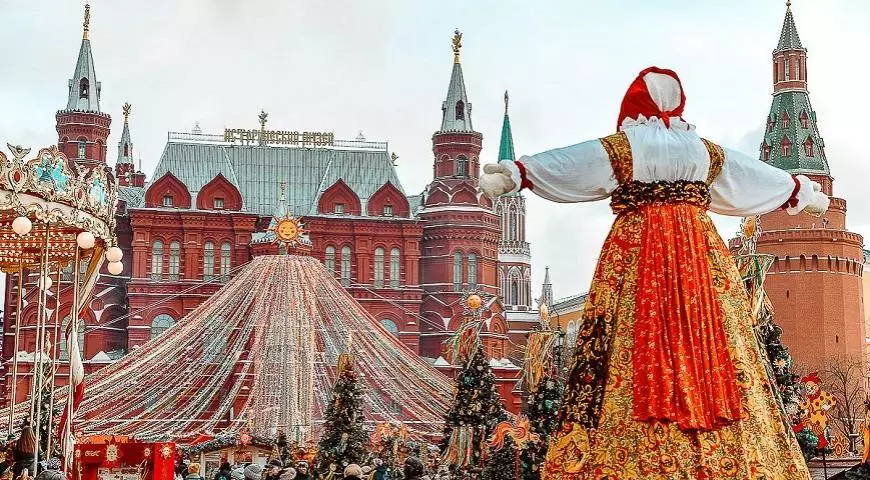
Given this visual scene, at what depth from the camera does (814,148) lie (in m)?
55.8

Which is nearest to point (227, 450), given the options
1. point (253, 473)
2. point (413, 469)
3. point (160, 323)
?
point (253, 473)

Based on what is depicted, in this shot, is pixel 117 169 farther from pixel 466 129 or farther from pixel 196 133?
pixel 466 129

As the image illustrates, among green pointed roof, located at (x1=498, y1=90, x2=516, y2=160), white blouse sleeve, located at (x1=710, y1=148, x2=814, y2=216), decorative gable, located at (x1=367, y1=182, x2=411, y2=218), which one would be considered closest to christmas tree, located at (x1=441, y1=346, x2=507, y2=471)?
white blouse sleeve, located at (x1=710, y1=148, x2=814, y2=216)

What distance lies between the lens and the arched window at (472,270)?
49.0m

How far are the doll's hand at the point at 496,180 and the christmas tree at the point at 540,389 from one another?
1093 centimetres

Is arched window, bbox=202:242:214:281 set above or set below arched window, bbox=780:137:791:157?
below

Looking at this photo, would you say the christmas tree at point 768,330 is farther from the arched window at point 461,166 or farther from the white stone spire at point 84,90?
the white stone spire at point 84,90

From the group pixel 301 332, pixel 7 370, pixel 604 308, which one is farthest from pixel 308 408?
pixel 604 308

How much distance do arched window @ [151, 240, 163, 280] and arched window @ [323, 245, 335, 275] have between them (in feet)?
20.0

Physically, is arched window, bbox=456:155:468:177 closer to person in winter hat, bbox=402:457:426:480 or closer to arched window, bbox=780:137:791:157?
arched window, bbox=780:137:791:157

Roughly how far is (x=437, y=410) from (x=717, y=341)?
24.6 meters

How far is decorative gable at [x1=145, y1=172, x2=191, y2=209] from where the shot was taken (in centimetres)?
4766

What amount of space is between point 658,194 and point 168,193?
140ft

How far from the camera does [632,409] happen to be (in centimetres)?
611
